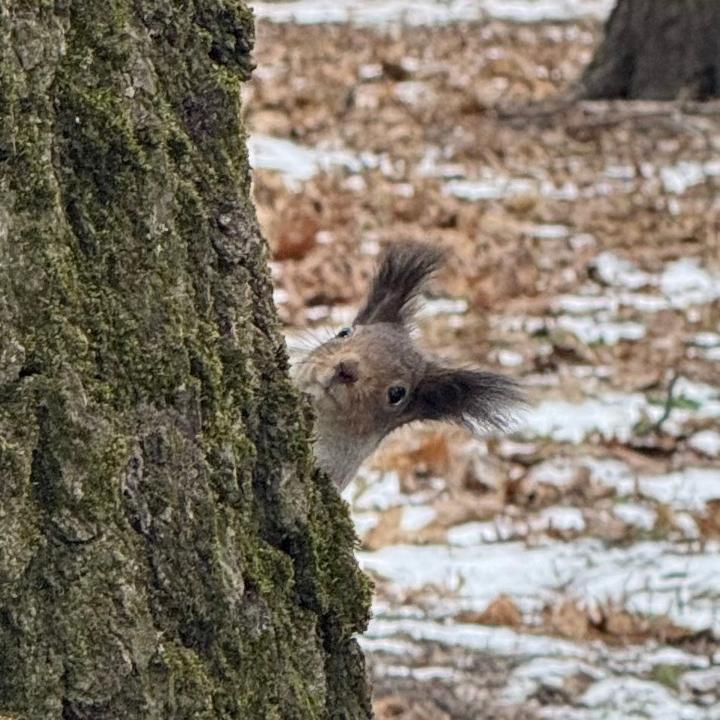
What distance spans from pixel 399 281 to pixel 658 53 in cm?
728

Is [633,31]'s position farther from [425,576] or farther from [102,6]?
[102,6]

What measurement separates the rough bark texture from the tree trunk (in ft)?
27.6

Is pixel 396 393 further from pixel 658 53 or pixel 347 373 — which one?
pixel 658 53

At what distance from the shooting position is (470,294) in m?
7.29

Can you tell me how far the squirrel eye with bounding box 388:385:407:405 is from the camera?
3.62 meters

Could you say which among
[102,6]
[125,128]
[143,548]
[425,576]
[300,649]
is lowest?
[425,576]

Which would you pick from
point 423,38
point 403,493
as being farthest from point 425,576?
point 423,38

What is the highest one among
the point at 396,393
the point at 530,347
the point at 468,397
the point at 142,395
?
the point at 142,395

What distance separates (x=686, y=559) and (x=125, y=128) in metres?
3.37

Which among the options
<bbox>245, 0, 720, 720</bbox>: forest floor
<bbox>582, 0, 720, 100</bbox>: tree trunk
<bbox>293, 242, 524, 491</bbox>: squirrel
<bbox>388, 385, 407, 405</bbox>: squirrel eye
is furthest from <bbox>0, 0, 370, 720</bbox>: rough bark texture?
<bbox>582, 0, 720, 100</bbox>: tree trunk

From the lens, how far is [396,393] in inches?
143

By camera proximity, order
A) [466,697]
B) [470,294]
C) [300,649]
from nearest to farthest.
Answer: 1. [300,649]
2. [466,697]
3. [470,294]

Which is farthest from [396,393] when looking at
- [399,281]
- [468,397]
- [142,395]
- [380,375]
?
[142,395]

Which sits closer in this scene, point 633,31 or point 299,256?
point 299,256
